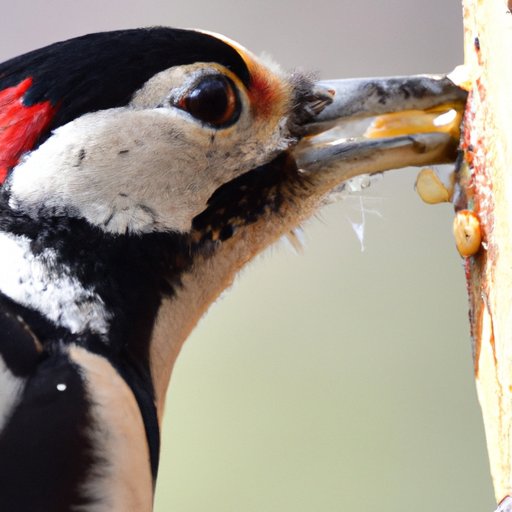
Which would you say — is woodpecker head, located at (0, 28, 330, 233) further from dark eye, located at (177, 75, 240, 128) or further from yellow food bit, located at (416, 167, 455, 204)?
yellow food bit, located at (416, 167, 455, 204)

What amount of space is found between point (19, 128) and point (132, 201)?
0.16m

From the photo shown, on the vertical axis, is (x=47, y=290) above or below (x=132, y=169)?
below

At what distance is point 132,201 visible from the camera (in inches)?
59.5

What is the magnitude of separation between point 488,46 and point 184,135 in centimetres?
41

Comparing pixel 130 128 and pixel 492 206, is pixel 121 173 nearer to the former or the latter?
pixel 130 128

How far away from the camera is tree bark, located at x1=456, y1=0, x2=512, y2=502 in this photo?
1305 millimetres

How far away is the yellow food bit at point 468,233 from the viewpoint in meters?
1.39

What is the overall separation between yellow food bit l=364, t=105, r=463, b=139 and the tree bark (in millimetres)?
55

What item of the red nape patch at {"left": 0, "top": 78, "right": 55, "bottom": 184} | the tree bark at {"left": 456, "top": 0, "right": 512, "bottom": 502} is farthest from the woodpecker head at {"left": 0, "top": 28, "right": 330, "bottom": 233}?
the tree bark at {"left": 456, "top": 0, "right": 512, "bottom": 502}

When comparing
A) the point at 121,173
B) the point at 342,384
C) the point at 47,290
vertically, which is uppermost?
the point at 121,173

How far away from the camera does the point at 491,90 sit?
1362mm

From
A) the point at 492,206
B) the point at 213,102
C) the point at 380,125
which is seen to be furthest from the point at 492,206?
the point at 213,102

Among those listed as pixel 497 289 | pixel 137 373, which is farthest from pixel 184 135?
pixel 497 289

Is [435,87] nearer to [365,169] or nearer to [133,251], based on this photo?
[365,169]
